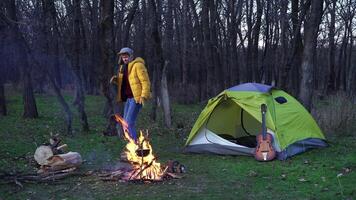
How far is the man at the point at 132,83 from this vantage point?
27.3 ft

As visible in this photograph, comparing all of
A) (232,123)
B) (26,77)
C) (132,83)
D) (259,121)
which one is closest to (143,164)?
(132,83)

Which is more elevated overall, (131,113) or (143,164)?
(131,113)

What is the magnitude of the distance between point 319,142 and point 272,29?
1137 inches

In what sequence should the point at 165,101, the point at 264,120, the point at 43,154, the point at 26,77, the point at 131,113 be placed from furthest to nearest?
the point at 26,77, the point at 165,101, the point at 264,120, the point at 131,113, the point at 43,154

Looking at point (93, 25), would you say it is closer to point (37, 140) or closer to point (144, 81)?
point (37, 140)

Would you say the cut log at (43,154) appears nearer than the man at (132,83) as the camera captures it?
Yes

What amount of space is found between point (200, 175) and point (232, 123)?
11.7ft

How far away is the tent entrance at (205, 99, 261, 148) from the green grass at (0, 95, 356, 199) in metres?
1.00

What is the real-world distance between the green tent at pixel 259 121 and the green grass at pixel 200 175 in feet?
0.84

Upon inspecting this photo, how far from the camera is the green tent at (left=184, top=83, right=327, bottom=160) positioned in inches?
356

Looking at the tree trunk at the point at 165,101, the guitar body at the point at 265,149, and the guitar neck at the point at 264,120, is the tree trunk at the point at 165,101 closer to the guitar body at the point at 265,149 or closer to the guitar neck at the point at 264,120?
the guitar neck at the point at 264,120

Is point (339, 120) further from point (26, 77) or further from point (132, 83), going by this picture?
point (26, 77)

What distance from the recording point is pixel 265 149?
28.6 ft

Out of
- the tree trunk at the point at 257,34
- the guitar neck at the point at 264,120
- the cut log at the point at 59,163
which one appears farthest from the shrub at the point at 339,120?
the tree trunk at the point at 257,34
